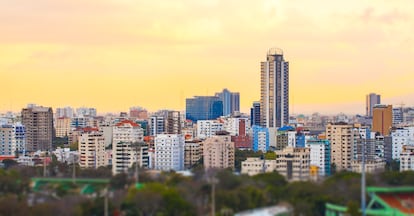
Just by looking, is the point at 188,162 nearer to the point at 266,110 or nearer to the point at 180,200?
the point at 180,200

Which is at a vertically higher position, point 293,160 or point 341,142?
point 341,142

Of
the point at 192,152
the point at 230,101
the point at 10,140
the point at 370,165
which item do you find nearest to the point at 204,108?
the point at 230,101

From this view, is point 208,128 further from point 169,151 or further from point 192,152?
point 169,151

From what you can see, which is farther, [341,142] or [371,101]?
[371,101]

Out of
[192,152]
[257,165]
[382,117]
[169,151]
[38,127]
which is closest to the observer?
[257,165]

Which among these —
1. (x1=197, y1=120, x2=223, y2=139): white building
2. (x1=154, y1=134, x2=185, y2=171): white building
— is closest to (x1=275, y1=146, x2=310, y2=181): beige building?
(x1=154, y1=134, x2=185, y2=171): white building

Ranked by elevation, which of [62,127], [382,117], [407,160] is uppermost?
[382,117]
